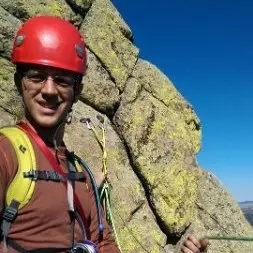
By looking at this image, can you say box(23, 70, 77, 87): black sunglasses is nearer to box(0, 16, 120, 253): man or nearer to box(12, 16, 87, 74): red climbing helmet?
box(0, 16, 120, 253): man

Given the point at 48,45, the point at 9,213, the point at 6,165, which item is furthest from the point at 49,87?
the point at 9,213

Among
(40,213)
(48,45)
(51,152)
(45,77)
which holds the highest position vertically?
(48,45)

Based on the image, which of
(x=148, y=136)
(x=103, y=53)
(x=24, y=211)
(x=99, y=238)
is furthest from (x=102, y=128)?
(x=24, y=211)

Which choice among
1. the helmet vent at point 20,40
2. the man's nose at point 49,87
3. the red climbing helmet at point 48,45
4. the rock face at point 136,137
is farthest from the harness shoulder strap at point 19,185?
the rock face at point 136,137

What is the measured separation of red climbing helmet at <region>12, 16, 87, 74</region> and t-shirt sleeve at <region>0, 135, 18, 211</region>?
1229 mm

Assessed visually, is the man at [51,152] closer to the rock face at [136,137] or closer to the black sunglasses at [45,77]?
the black sunglasses at [45,77]

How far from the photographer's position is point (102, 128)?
51.5 ft

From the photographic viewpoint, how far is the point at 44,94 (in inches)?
208

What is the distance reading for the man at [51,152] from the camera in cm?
461

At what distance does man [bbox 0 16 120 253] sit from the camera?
4.61 meters

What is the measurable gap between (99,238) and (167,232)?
11177 mm

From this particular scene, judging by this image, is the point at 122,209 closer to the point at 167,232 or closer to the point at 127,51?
the point at 167,232

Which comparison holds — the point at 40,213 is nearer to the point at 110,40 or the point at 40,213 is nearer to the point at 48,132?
the point at 48,132

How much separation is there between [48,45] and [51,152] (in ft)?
4.27
